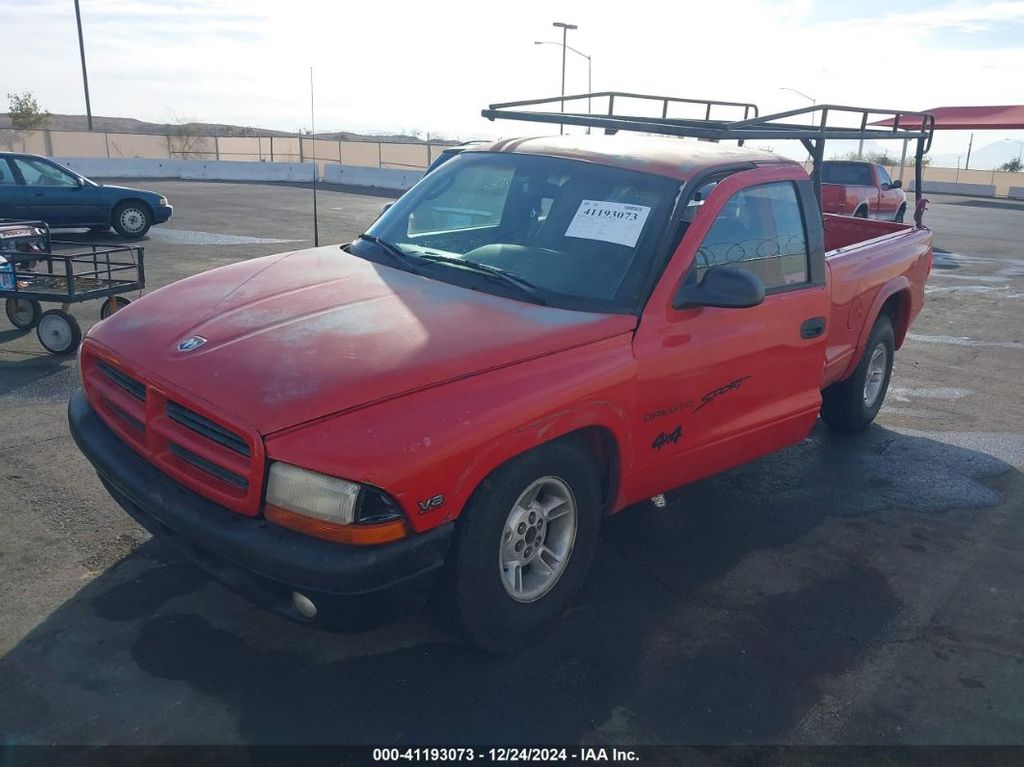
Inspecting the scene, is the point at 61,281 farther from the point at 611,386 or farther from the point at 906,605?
the point at 906,605

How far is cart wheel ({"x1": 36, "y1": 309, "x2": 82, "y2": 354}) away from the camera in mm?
7383

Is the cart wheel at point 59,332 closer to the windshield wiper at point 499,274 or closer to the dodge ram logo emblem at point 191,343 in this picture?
the windshield wiper at point 499,274

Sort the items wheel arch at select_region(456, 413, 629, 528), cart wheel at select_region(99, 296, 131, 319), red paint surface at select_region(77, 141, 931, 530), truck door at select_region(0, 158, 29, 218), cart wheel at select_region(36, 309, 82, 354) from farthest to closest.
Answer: truck door at select_region(0, 158, 29, 218), cart wheel at select_region(99, 296, 131, 319), cart wheel at select_region(36, 309, 82, 354), wheel arch at select_region(456, 413, 629, 528), red paint surface at select_region(77, 141, 931, 530)

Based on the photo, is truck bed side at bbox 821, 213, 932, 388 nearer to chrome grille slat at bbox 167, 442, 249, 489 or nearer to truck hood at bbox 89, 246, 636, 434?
truck hood at bbox 89, 246, 636, 434

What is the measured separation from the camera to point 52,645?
3.46 meters

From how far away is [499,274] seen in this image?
157 inches

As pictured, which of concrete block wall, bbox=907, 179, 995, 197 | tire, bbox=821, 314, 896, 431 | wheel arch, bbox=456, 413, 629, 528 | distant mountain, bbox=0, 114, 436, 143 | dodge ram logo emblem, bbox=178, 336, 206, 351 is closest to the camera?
wheel arch, bbox=456, 413, 629, 528

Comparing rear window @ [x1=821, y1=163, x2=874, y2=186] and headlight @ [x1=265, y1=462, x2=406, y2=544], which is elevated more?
rear window @ [x1=821, y1=163, x2=874, y2=186]

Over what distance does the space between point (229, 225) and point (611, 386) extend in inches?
627

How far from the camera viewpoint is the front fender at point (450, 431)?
286 cm

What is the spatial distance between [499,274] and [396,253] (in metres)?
0.68

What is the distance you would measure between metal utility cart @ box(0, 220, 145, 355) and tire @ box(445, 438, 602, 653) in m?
5.02

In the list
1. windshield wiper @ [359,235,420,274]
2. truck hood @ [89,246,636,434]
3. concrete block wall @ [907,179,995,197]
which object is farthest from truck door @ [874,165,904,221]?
concrete block wall @ [907,179,995,197]

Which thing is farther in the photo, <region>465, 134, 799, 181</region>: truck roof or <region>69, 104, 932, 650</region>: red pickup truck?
<region>465, 134, 799, 181</region>: truck roof
